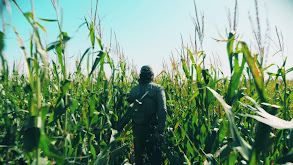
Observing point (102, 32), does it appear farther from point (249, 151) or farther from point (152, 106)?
point (249, 151)

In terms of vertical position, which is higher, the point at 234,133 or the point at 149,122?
the point at 234,133

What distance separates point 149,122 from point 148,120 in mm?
32

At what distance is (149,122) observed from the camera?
2.52 m

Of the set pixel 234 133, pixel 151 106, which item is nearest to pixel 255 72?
pixel 234 133

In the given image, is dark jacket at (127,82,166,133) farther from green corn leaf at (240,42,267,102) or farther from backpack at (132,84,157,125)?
green corn leaf at (240,42,267,102)

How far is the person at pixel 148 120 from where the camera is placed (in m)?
2.45

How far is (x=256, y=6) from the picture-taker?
2.37 meters

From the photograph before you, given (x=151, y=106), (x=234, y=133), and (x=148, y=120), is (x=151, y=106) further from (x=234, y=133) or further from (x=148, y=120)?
(x=234, y=133)

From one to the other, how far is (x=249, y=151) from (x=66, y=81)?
83 cm

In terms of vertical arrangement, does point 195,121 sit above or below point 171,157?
above

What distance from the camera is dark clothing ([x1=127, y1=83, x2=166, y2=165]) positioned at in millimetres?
2451

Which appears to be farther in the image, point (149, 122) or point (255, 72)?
point (149, 122)

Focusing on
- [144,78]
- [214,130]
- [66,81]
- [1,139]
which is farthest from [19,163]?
[214,130]

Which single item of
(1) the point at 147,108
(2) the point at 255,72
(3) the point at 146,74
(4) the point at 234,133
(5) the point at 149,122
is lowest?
(5) the point at 149,122
